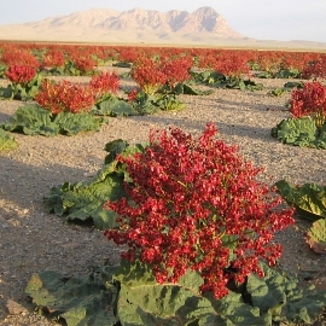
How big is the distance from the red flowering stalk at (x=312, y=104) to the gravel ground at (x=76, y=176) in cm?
88

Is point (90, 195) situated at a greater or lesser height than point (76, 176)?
greater

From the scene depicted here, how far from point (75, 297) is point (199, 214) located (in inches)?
50.3

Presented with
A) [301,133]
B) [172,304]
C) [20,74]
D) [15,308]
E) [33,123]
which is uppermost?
[20,74]

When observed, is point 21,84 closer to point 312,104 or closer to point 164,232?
point 312,104

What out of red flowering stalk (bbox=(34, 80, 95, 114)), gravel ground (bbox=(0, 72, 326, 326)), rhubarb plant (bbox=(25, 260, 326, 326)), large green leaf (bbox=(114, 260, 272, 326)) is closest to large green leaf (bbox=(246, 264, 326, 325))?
rhubarb plant (bbox=(25, 260, 326, 326))

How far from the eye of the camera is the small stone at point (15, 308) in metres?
3.84

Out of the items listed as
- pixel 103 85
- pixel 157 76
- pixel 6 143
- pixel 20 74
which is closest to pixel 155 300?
pixel 6 143

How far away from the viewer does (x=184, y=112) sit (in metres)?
13.3

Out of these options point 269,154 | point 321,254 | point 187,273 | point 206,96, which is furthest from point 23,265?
point 206,96

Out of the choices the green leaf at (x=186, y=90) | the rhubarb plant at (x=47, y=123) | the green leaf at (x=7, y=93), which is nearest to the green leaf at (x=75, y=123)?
the rhubarb plant at (x=47, y=123)

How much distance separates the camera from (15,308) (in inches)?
152

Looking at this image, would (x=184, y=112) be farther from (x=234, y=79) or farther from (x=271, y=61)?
(x=271, y=61)

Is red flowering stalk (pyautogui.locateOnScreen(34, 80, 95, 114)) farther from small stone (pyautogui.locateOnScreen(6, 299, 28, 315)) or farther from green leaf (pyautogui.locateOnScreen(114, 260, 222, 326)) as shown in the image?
green leaf (pyautogui.locateOnScreen(114, 260, 222, 326))

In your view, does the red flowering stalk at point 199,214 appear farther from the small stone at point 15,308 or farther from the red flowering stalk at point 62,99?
the red flowering stalk at point 62,99
